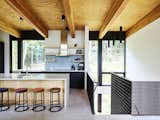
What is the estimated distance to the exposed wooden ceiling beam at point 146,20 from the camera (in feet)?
17.8

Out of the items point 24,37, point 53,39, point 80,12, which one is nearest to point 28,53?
point 24,37

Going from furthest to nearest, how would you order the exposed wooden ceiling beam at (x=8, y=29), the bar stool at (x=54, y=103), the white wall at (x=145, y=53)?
the exposed wooden ceiling beam at (x=8, y=29), the white wall at (x=145, y=53), the bar stool at (x=54, y=103)

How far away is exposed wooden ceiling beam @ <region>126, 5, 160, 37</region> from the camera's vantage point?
544cm

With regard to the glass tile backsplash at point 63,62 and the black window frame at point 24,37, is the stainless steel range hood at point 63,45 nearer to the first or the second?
the glass tile backsplash at point 63,62

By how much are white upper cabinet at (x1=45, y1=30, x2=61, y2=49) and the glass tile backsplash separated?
1.90ft

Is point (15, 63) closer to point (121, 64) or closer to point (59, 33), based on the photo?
point (59, 33)

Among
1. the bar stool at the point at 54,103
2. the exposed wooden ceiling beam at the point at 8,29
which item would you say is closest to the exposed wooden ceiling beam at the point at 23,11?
the exposed wooden ceiling beam at the point at 8,29

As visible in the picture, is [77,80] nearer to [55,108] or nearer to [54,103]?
[54,103]

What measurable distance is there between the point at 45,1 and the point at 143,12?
3.27m

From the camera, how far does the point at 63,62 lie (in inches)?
361

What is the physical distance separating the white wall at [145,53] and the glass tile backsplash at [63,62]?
2452 millimetres

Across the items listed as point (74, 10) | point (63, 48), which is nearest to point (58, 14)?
point (74, 10)

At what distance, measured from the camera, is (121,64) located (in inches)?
385

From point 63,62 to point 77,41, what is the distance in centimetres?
128
